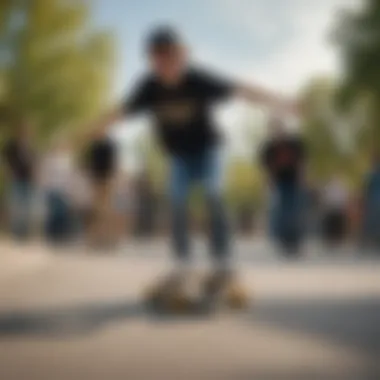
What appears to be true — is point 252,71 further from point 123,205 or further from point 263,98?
point 123,205

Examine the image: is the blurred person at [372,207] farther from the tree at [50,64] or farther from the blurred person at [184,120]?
the tree at [50,64]

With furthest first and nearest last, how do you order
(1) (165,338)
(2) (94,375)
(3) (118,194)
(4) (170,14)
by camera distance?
1. (3) (118,194)
2. (4) (170,14)
3. (1) (165,338)
4. (2) (94,375)

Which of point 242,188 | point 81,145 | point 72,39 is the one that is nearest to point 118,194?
point 81,145

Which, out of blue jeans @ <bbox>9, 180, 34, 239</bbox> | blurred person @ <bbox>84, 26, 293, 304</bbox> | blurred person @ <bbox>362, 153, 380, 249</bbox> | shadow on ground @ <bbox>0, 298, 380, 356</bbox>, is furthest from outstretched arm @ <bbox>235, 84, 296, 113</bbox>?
blue jeans @ <bbox>9, 180, 34, 239</bbox>

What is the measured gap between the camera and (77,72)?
1402mm

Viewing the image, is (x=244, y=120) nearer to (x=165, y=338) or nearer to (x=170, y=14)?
(x=170, y=14)

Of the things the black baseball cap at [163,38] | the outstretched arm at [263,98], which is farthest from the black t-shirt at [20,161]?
the outstretched arm at [263,98]

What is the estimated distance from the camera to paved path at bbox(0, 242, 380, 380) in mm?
1012

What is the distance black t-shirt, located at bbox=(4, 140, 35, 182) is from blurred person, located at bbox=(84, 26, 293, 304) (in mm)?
176

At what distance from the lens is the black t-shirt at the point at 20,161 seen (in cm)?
128

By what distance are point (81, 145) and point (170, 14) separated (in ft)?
1.17

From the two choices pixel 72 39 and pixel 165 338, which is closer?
pixel 165 338

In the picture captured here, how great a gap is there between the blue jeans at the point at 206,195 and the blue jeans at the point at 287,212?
0.43 feet

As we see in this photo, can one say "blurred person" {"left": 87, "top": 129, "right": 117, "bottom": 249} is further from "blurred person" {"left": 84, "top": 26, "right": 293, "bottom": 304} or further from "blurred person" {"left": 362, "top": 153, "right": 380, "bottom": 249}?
"blurred person" {"left": 362, "top": 153, "right": 380, "bottom": 249}
